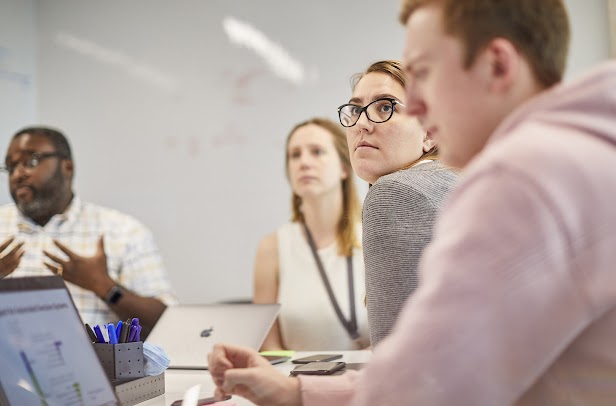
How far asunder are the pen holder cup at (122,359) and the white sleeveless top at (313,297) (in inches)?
48.7

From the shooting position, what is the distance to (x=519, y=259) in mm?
631

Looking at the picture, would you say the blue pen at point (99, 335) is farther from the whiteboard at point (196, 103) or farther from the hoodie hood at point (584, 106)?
the whiteboard at point (196, 103)

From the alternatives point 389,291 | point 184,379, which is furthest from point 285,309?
point 389,291

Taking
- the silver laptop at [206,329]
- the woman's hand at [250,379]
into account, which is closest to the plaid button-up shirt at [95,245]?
the silver laptop at [206,329]

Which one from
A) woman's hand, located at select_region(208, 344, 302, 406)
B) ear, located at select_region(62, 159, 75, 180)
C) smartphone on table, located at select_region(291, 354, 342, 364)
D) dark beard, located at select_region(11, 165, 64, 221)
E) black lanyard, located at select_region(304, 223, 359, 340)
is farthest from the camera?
ear, located at select_region(62, 159, 75, 180)

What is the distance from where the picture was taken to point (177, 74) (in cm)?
399

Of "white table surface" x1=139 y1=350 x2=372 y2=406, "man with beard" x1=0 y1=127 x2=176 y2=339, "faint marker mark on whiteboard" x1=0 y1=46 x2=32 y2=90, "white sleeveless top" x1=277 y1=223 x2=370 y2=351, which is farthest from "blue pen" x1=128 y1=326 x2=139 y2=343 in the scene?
"faint marker mark on whiteboard" x1=0 y1=46 x2=32 y2=90

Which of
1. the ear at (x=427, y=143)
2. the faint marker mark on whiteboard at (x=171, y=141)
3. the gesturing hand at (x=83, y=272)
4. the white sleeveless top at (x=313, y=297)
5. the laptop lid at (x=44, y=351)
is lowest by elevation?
the white sleeveless top at (x=313, y=297)

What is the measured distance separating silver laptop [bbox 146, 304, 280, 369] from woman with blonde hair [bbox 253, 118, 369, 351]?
0.61 m

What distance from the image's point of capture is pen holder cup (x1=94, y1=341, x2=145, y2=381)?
4.49ft

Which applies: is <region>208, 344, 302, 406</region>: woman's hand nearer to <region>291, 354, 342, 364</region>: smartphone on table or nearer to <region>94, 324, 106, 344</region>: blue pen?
<region>94, 324, 106, 344</region>: blue pen

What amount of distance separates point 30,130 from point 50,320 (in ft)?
9.06

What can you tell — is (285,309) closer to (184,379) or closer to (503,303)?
(184,379)

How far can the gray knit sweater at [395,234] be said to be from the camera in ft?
4.45
